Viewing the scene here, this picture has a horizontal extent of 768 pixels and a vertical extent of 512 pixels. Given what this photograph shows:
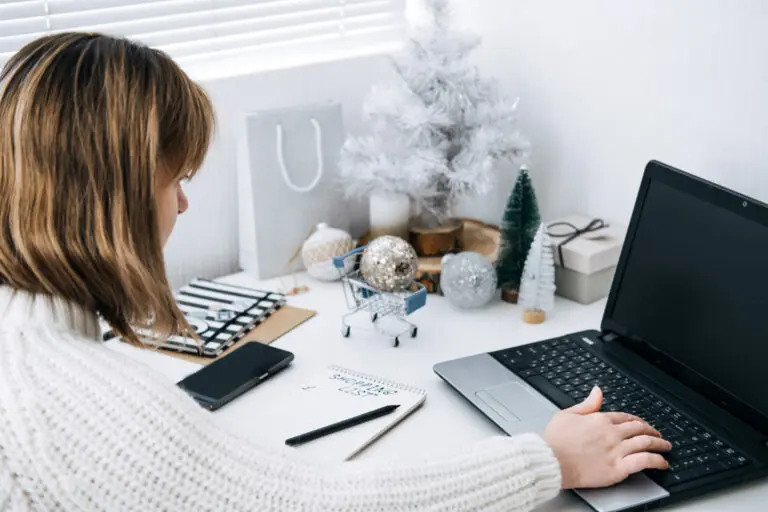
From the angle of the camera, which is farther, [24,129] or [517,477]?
[517,477]

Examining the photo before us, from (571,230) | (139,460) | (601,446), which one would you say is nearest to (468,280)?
(571,230)

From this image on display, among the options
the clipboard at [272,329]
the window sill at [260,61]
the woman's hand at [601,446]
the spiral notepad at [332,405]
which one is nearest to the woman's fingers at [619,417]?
the woman's hand at [601,446]

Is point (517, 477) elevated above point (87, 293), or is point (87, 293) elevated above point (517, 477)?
point (87, 293)

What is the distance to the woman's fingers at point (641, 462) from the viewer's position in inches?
33.4

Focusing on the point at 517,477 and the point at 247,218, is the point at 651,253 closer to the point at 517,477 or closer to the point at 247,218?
the point at 517,477

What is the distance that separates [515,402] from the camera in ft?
3.35

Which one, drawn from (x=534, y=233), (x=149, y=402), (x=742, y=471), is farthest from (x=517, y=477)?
(x=534, y=233)

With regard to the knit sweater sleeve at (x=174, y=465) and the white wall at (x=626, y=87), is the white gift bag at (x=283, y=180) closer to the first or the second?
the white wall at (x=626, y=87)

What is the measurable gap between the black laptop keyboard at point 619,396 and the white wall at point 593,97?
35 centimetres

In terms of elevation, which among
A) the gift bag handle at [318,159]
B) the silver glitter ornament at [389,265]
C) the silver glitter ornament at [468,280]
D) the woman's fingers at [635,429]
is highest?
the gift bag handle at [318,159]

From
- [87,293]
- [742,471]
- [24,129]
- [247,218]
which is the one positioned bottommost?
[742,471]

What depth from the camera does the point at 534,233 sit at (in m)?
1.33

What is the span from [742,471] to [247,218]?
89 centimetres

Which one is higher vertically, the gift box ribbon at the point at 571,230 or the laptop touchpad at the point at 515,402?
the gift box ribbon at the point at 571,230
